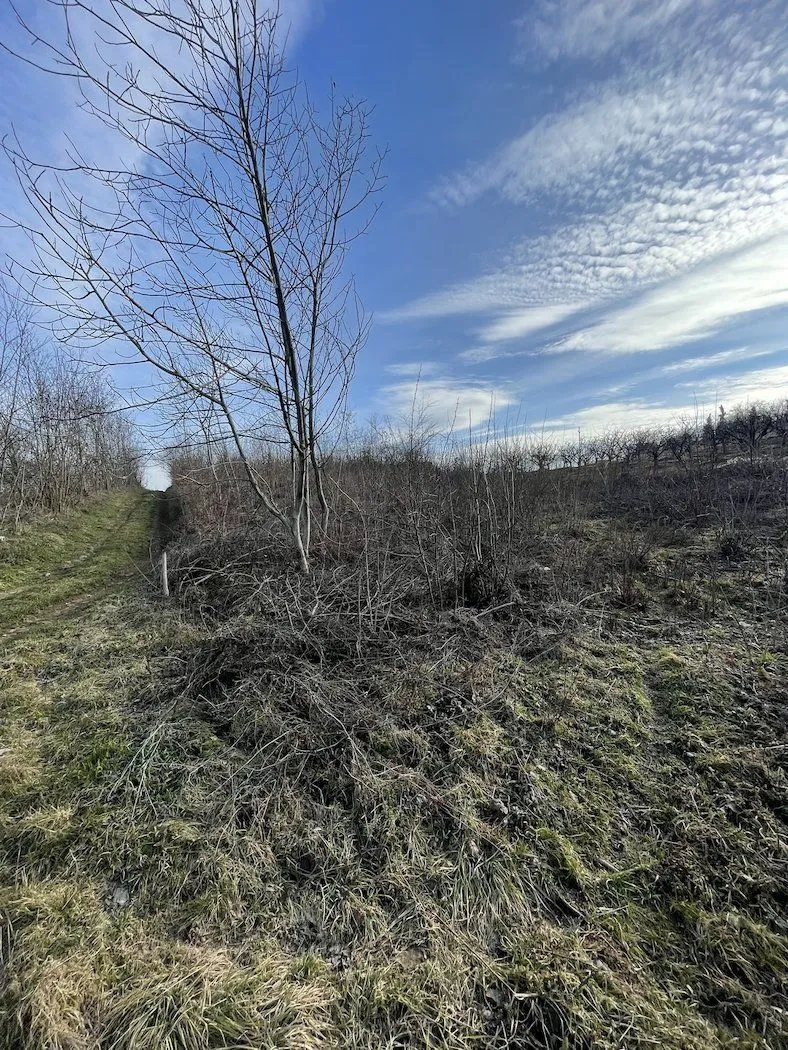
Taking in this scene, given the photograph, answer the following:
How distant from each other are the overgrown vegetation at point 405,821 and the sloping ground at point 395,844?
0.01 meters

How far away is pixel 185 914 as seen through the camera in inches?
82.0

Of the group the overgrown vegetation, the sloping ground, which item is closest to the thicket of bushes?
Result: the overgrown vegetation

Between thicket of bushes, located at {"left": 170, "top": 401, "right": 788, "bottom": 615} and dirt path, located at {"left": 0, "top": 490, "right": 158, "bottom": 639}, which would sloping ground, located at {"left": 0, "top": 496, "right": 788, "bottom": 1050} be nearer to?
thicket of bushes, located at {"left": 170, "top": 401, "right": 788, "bottom": 615}

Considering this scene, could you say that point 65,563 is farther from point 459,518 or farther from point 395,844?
point 395,844

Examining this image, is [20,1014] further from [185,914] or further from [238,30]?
[238,30]

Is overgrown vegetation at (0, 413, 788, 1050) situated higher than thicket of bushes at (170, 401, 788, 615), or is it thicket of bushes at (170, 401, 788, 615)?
thicket of bushes at (170, 401, 788, 615)

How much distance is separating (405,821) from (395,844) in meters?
0.13

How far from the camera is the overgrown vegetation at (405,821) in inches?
68.6

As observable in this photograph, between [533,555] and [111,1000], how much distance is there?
5.89 meters

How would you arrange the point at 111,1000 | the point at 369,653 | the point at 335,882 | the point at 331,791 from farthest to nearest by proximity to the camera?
the point at 369,653 < the point at 331,791 < the point at 335,882 < the point at 111,1000

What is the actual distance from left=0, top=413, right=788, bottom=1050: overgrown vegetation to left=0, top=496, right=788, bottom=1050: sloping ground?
14 millimetres

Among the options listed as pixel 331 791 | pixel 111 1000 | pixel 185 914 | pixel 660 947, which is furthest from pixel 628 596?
pixel 111 1000

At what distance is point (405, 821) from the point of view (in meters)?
2.51

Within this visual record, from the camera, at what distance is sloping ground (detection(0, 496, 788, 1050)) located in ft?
5.67
